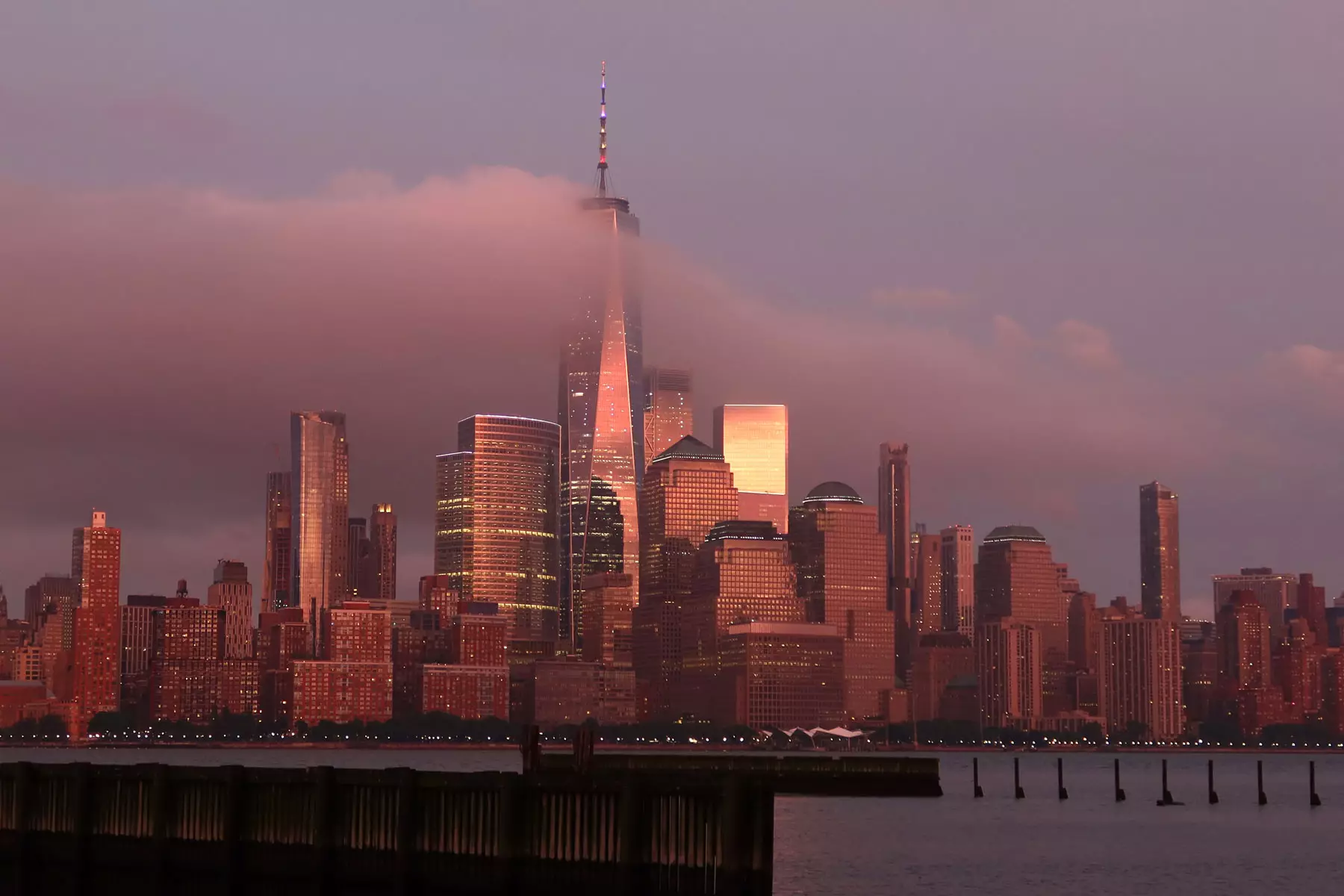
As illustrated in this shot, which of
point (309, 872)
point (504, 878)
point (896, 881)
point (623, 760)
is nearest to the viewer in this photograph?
point (504, 878)

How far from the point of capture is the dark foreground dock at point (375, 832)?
1684 inches

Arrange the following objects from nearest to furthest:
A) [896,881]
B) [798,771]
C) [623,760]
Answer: [896,881] → [623,760] → [798,771]

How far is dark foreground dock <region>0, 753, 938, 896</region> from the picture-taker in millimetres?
42781

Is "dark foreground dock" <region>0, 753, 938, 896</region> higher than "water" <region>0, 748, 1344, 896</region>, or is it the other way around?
"dark foreground dock" <region>0, 753, 938, 896</region>

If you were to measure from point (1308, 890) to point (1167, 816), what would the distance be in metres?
50.6

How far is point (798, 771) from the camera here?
5438 inches

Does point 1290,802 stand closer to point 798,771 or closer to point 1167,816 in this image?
point 1167,816

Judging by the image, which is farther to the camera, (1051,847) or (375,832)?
(1051,847)

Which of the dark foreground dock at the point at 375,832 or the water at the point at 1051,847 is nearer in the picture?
the dark foreground dock at the point at 375,832

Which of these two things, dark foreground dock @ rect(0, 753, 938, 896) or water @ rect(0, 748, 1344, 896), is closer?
dark foreground dock @ rect(0, 753, 938, 896)

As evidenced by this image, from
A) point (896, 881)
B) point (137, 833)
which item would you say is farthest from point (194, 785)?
point (896, 881)

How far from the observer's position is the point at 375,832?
49469mm

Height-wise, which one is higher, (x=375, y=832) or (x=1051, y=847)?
(x=375, y=832)

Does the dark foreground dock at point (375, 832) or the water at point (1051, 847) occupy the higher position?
the dark foreground dock at point (375, 832)
